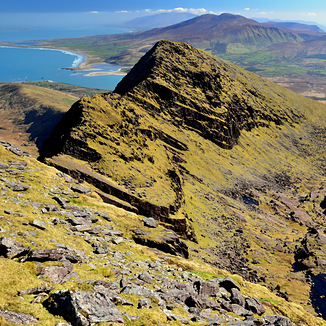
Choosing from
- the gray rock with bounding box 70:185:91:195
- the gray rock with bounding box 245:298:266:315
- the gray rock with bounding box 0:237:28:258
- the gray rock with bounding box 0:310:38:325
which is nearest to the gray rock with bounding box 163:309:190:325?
the gray rock with bounding box 245:298:266:315

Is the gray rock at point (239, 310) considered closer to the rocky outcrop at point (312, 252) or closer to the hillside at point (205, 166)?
the hillside at point (205, 166)

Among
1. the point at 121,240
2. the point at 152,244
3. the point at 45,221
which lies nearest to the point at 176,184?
the point at 152,244

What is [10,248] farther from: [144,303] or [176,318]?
[176,318]

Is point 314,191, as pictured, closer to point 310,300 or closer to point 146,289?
point 310,300

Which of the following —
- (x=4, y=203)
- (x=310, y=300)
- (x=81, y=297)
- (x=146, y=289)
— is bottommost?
(x=310, y=300)

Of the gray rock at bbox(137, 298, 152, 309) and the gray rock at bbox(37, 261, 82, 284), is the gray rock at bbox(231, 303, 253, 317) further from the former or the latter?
the gray rock at bbox(37, 261, 82, 284)

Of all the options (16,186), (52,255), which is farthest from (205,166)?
(52,255)
